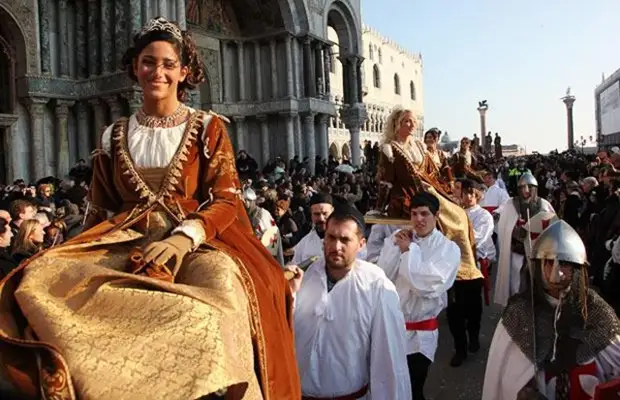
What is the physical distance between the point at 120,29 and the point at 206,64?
7.21 m

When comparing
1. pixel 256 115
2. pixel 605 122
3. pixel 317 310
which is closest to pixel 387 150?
pixel 317 310

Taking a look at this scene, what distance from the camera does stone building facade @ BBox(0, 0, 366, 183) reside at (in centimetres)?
1516

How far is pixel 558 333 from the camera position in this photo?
3119 millimetres

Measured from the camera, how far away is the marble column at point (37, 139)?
15164 mm

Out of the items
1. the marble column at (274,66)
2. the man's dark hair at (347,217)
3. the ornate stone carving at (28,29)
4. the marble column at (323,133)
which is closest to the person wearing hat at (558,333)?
the man's dark hair at (347,217)

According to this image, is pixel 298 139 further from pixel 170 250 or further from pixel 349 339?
pixel 170 250

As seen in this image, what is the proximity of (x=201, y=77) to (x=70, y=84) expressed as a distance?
47.2ft

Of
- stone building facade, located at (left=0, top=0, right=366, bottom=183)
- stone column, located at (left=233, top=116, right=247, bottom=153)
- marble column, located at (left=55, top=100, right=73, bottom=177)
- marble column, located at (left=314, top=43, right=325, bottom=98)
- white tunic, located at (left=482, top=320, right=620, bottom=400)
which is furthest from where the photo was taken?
marble column, located at (left=314, top=43, right=325, bottom=98)

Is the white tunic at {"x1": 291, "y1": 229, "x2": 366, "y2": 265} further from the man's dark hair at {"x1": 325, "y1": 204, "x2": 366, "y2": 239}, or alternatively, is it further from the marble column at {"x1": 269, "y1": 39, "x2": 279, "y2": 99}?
the marble column at {"x1": 269, "y1": 39, "x2": 279, "y2": 99}

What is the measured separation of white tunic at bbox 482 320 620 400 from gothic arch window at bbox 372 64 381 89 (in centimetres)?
7217

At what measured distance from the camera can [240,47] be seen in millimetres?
23594

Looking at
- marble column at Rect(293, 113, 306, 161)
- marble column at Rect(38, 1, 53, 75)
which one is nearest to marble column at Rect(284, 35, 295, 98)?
marble column at Rect(293, 113, 306, 161)

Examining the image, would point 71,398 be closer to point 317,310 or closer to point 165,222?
point 165,222

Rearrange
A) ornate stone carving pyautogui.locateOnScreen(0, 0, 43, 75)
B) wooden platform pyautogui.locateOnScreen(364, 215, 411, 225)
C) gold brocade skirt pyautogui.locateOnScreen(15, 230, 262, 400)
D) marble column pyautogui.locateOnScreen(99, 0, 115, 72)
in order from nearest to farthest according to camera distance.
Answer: gold brocade skirt pyautogui.locateOnScreen(15, 230, 262, 400), wooden platform pyautogui.locateOnScreen(364, 215, 411, 225), ornate stone carving pyautogui.locateOnScreen(0, 0, 43, 75), marble column pyautogui.locateOnScreen(99, 0, 115, 72)
